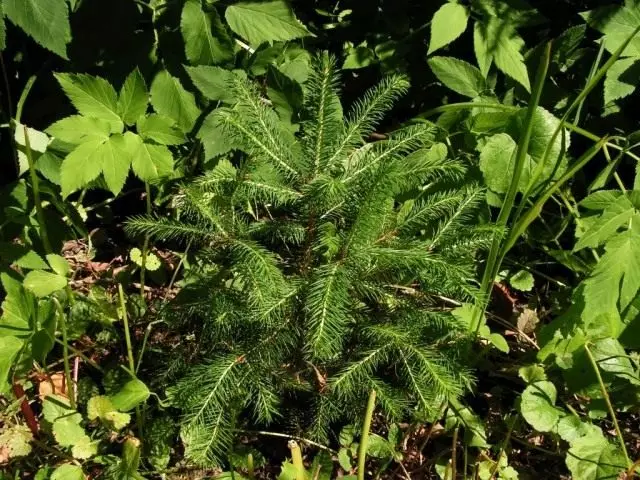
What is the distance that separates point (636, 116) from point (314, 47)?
1140mm

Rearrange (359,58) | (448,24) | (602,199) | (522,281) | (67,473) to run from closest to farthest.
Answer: (67,473), (602,199), (448,24), (522,281), (359,58)

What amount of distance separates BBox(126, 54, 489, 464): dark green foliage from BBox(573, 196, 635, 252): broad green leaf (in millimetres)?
273

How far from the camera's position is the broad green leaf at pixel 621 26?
2.17 m

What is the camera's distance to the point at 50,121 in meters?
2.28

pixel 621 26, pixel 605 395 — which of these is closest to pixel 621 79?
pixel 621 26

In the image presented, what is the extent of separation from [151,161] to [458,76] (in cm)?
94

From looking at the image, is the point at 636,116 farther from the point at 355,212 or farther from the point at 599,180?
the point at 355,212

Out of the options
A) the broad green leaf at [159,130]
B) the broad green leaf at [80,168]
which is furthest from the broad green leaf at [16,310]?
the broad green leaf at [159,130]

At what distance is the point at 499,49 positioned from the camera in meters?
2.15

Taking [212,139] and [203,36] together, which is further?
[212,139]

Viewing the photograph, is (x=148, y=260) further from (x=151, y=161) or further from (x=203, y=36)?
(x=203, y=36)

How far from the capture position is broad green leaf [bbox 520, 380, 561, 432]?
6.08 feet

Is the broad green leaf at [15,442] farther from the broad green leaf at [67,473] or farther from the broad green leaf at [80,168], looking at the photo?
the broad green leaf at [80,168]

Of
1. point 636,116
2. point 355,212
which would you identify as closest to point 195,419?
point 355,212
